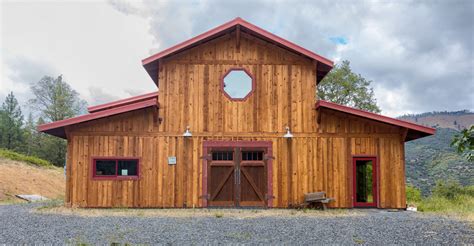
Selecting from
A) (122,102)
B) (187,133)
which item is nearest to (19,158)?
(122,102)

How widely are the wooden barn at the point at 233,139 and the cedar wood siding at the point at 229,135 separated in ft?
0.10

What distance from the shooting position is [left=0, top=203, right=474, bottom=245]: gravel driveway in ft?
25.8

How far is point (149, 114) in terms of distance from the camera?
14.0 meters

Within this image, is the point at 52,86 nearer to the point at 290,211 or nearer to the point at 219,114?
the point at 219,114

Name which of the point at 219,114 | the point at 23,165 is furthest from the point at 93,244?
the point at 23,165

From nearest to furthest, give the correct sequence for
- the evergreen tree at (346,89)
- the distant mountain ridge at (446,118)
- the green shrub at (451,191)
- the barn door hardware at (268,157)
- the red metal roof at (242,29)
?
1. the red metal roof at (242,29)
2. the barn door hardware at (268,157)
3. the green shrub at (451,191)
4. the evergreen tree at (346,89)
5. the distant mountain ridge at (446,118)

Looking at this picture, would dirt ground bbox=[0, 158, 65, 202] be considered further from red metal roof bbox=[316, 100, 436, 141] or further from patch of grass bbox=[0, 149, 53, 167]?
red metal roof bbox=[316, 100, 436, 141]

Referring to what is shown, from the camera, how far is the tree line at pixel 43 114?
34.8m

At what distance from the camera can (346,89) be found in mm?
29109

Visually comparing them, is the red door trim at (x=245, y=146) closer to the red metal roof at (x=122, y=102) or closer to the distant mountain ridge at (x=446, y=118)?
the red metal roof at (x=122, y=102)

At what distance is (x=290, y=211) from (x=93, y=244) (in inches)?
278

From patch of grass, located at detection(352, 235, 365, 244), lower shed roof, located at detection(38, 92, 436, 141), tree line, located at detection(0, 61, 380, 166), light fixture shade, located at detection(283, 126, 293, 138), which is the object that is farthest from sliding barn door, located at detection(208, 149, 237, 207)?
tree line, located at detection(0, 61, 380, 166)

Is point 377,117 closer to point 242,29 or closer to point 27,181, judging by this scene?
point 242,29

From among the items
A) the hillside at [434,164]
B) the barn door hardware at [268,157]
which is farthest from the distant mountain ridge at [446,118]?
the barn door hardware at [268,157]
